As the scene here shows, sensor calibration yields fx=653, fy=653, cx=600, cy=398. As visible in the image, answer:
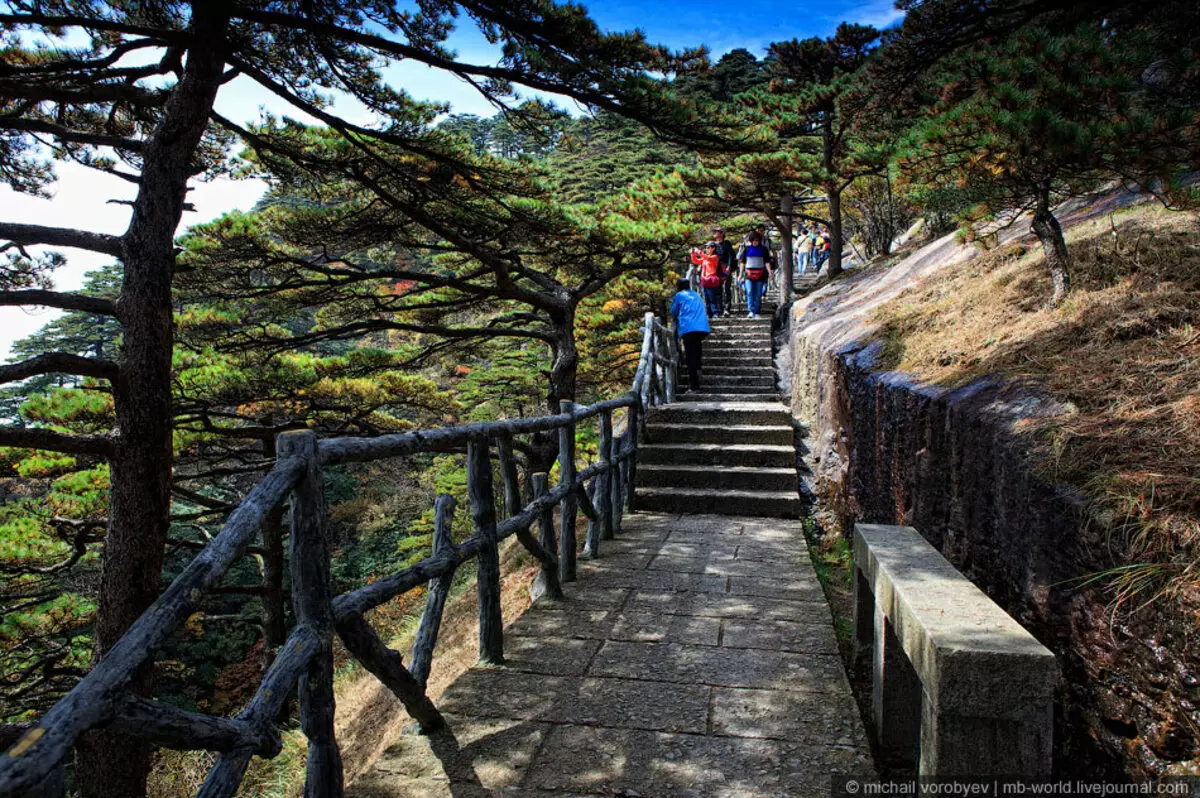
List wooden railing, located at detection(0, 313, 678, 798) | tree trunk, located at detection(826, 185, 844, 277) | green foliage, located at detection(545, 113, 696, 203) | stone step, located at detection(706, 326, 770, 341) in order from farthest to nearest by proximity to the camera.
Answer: green foliage, located at detection(545, 113, 696, 203)
tree trunk, located at detection(826, 185, 844, 277)
stone step, located at detection(706, 326, 770, 341)
wooden railing, located at detection(0, 313, 678, 798)

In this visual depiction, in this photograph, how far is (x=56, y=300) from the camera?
4832 mm

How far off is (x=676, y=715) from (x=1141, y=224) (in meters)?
4.47

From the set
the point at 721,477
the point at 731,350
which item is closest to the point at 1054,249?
the point at 721,477

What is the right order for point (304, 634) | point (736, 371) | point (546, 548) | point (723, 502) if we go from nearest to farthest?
point (304, 634) < point (546, 548) < point (723, 502) < point (736, 371)

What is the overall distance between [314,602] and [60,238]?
4.87m

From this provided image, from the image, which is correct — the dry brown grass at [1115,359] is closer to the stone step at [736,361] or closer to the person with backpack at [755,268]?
the stone step at [736,361]

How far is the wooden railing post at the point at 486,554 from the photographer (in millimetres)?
2959

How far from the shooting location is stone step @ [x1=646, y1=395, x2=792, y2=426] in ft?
26.4

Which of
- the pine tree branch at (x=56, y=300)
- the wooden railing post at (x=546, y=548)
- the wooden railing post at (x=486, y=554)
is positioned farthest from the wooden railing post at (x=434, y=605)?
the pine tree branch at (x=56, y=300)

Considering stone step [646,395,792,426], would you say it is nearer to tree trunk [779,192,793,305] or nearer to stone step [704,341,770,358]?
stone step [704,341,770,358]

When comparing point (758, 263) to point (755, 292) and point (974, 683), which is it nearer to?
point (755, 292)

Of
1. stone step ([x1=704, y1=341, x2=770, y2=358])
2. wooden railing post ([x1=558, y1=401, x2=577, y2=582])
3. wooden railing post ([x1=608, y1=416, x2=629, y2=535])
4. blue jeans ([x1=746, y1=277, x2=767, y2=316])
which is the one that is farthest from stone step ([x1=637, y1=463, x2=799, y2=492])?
blue jeans ([x1=746, y1=277, x2=767, y2=316])

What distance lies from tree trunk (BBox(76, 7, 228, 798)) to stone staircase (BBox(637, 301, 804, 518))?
14.4 feet

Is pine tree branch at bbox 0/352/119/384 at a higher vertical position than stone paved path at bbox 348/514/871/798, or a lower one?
higher
